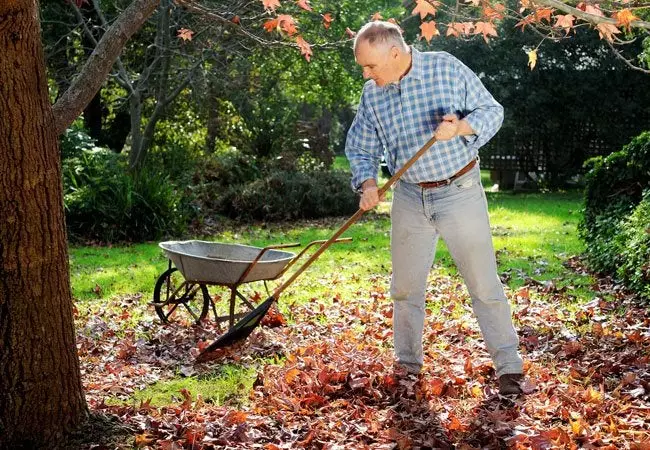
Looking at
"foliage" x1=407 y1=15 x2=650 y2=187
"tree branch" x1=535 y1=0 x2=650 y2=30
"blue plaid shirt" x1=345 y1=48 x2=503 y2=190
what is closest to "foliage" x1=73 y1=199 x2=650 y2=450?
"blue plaid shirt" x1=345 y1=48 x2=503 y2=190

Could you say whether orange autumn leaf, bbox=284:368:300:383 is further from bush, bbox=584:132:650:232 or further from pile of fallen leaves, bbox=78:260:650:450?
bush, bbox=584:132:650:232

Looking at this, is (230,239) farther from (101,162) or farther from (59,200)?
(59,200)

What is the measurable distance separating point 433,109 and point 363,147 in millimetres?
507

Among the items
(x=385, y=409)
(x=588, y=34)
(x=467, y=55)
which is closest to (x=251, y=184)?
(x=467, y=55)

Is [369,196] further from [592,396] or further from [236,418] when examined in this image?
[592,396]

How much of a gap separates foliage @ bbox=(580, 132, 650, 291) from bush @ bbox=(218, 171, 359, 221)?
18.5ft

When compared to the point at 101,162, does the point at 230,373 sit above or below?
below

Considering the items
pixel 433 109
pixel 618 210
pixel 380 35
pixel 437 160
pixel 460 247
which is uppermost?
pixel 380 35

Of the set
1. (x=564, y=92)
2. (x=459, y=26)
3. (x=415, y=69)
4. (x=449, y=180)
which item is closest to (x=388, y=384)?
(x=449, y=180)

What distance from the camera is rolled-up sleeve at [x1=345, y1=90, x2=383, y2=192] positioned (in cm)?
457

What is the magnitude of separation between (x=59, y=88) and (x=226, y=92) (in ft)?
9.93

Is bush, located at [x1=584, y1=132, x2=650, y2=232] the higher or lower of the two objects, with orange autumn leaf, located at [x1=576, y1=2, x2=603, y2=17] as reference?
lower

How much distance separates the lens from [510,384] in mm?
4375

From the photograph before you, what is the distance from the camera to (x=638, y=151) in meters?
7.93
